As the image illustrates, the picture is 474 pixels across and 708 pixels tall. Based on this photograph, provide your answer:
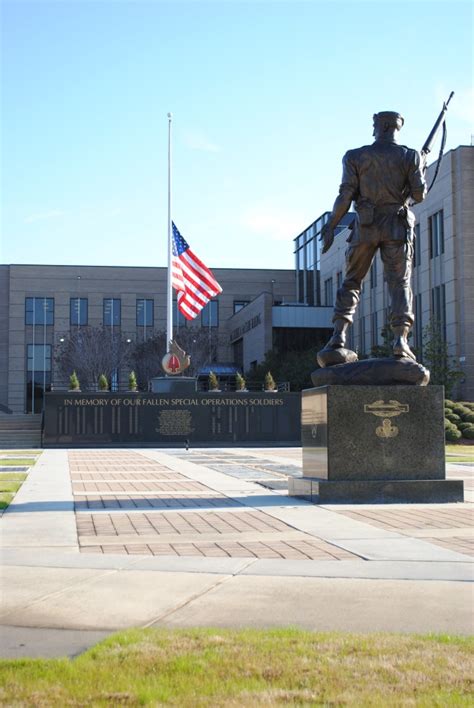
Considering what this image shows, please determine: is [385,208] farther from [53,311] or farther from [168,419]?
[53,311]

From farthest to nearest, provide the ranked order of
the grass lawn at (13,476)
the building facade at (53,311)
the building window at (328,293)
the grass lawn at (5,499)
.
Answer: the building facade at (53,311)
the building window at (328,293)
the grass lawn at (13,476)
the grass lawn at (5,499)

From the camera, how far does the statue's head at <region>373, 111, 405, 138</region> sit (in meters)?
12.2

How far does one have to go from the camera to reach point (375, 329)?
57.3m

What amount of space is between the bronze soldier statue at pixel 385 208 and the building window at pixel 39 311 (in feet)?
217

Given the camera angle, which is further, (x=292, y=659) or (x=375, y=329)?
(x=375, y=329)

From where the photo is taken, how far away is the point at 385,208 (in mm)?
12062

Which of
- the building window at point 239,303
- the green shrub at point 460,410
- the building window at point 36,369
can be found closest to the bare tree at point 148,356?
the building window at point 36,369

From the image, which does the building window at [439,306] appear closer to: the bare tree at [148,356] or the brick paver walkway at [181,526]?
→ the bare tree at [148,356]

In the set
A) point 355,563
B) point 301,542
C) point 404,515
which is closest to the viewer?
point 355,563

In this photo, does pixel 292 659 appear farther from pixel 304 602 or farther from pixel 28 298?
pixel 28 298

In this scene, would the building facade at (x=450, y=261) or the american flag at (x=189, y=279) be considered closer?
the american flag at (x=189, y=279)

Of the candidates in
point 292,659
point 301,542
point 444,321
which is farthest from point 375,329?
point 292,659

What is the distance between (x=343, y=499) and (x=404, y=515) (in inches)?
52.6

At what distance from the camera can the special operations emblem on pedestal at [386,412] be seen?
1141cm
